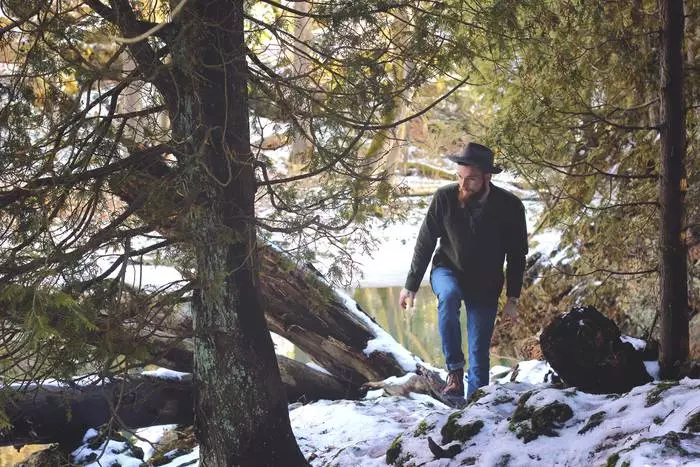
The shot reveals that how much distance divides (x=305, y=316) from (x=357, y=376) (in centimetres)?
90

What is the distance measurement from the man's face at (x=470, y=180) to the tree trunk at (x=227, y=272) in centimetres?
201

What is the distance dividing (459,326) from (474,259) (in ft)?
1.87

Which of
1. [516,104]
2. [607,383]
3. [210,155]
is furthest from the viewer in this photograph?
[516,104]

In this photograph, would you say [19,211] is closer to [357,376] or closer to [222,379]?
[222,379]

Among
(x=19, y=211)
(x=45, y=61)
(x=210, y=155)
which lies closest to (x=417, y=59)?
(x=210, y=155)

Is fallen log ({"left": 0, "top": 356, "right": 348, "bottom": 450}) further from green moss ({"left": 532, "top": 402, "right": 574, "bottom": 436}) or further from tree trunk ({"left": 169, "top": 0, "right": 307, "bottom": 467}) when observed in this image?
green moss ({"left": 532, "top": 402, "right": 574, "bottom": 436})

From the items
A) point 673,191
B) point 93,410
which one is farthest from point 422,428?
point 93,410

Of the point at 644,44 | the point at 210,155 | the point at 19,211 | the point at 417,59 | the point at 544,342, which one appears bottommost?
the point at 544,342

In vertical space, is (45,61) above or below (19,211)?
above

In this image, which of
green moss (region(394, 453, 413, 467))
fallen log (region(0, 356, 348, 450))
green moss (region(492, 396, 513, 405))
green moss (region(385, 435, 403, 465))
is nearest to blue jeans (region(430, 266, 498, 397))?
green moss (region(492, 396, 513, 405))

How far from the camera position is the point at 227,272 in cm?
392

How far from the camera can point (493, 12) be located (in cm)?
418

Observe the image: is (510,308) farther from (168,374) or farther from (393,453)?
(168,374)

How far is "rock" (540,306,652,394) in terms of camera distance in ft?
15.5
